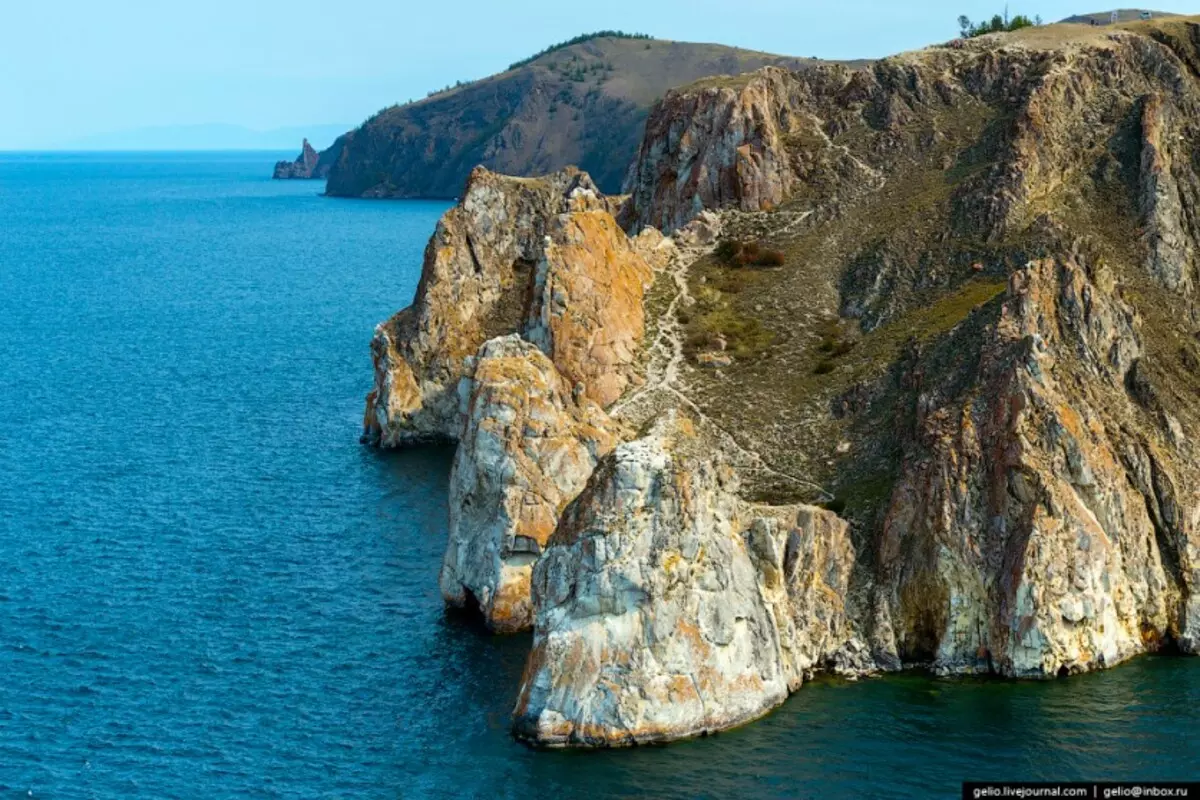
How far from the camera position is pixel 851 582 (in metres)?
77.2

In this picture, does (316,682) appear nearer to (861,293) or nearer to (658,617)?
(658,617)

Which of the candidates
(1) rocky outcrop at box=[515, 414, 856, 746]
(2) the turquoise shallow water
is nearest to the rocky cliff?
(1) rocky outcrop at box=[515, 414, 856, 746]

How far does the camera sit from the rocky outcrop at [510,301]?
332ft

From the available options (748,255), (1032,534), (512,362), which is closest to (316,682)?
(512,362)

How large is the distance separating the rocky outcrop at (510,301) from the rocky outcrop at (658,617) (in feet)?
82.9

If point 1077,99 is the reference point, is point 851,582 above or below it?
below

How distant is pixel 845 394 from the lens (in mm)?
91438

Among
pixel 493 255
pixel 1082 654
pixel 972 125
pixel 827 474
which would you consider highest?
pixel 972 125

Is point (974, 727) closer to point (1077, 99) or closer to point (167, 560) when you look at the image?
point (167, 560)

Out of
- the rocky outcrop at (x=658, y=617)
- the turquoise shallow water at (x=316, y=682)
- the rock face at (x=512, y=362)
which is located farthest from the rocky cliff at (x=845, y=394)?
the turquoise shallow water at (x=316, y=682)

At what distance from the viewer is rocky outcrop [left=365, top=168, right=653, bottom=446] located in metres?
101

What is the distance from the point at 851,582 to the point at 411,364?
5810 cm

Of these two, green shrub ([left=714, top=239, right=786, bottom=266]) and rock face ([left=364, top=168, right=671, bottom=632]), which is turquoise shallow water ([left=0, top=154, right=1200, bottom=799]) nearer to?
rock face ([left=364, top=168, right=671, bottom=632])

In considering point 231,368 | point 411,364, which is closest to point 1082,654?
point 411,364
